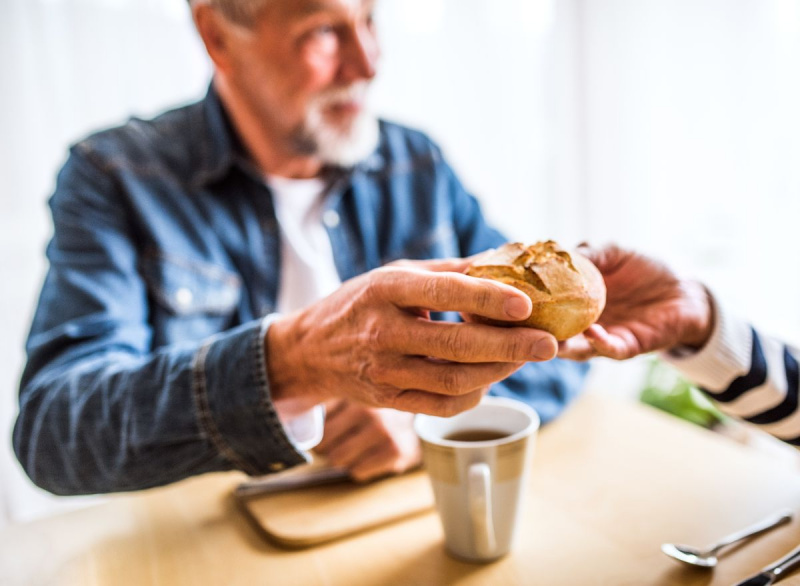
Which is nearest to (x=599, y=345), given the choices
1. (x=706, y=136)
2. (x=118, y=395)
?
(x=118, y=395)

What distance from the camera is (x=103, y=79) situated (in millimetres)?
1823

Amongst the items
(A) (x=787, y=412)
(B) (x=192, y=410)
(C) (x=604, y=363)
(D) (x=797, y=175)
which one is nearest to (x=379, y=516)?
(B) (x=192, y=410)

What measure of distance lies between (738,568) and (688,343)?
0.95ft

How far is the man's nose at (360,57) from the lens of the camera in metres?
1.16

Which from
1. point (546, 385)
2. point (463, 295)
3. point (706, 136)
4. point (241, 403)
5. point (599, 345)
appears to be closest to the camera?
point (463, 295)

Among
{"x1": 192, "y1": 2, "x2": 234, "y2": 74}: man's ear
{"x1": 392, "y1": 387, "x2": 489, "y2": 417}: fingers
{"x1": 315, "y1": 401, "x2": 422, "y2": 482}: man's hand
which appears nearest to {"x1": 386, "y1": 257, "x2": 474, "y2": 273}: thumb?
{"x1": 392, "y1": 387, "x2": 489, "y2": 417}: fingers

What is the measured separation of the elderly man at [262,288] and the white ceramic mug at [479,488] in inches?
2.4

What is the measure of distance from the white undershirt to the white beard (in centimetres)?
9

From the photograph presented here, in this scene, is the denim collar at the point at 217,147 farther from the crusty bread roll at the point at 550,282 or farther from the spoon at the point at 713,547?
the spoon at the point at 713,547

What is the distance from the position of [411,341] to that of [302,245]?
783 millimetres

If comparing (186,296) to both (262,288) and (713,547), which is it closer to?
(262,288)

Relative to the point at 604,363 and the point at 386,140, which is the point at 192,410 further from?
the point at 604,363

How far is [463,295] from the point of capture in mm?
562

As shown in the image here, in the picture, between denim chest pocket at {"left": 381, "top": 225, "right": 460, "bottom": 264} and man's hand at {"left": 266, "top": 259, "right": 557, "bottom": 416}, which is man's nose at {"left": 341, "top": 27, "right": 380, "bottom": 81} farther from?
man's hand at {"left": 266, "top": 259, "right": 557, "bottom": 416}
